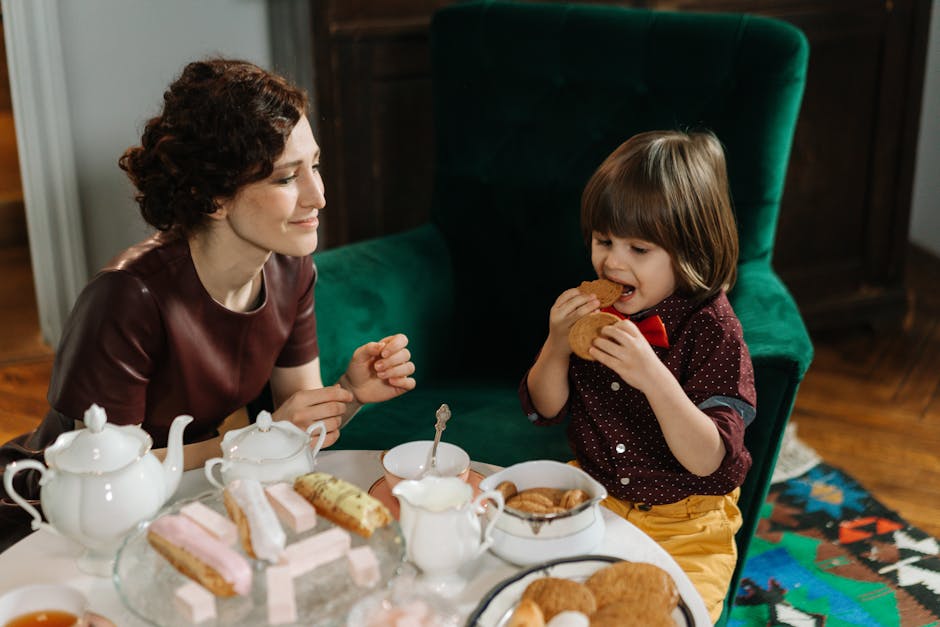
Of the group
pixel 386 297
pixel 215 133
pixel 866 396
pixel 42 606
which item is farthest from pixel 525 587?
pixel 866 396

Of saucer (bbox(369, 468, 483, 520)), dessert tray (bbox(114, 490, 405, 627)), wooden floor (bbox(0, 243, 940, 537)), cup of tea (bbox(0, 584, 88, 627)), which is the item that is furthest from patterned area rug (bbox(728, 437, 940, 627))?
cup of tea (bbox(0, 584, 88, 627))

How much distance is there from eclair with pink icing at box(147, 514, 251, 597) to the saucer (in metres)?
0.26

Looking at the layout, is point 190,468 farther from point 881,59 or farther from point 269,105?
A: point 881,59

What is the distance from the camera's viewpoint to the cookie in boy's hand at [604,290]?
1542 millimetres

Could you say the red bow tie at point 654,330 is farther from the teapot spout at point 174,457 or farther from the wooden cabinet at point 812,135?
the wooden cabinet at point 812,135

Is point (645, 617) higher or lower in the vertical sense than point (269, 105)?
lower

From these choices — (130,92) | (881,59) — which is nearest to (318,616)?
(130,92)

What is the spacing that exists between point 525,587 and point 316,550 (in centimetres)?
24

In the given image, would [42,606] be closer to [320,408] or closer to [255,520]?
[255,520]

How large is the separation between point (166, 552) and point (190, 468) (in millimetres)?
413

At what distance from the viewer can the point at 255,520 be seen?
1179 mm

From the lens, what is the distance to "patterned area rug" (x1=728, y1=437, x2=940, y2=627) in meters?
2.09

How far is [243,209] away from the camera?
1.58 m

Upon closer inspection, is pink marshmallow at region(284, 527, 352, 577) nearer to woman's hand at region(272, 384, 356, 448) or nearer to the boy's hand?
woman's hand at region(272, 384, 356, 448)
